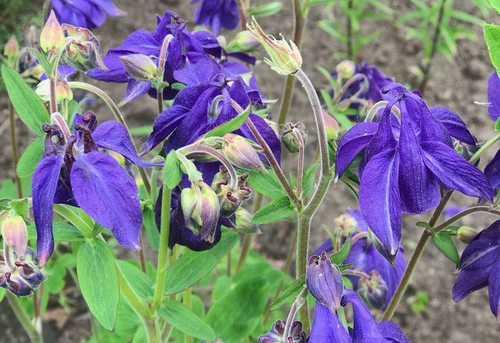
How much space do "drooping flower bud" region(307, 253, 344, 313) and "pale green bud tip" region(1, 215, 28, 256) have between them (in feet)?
1.31

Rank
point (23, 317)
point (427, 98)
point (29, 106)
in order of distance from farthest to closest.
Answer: point (427, 98)
point (23, 317)
point (29, 106)

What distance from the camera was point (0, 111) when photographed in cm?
326

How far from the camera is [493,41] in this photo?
3.25 ft

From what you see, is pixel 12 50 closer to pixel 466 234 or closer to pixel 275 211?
pixel 275 211

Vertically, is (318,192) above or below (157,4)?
above

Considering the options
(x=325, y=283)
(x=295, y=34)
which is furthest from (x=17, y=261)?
(x=295, y=34)

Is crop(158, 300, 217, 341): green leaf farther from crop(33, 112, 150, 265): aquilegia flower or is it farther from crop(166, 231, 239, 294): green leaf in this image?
crop(33, 112, 150, 265): aquilegia flower

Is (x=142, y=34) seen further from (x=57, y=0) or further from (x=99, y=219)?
(x=99, y=219)

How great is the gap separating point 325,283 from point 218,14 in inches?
38.4

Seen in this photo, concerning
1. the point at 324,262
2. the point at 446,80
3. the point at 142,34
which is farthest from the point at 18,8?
the point at 324,262

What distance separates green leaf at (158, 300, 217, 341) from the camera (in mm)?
1336

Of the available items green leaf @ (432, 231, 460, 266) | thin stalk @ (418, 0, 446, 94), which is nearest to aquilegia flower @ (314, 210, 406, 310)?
green leaf @ (432, 231, 460, 266)

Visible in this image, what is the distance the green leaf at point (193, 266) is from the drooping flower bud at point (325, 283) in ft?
1.03

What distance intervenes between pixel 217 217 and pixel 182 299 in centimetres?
65
